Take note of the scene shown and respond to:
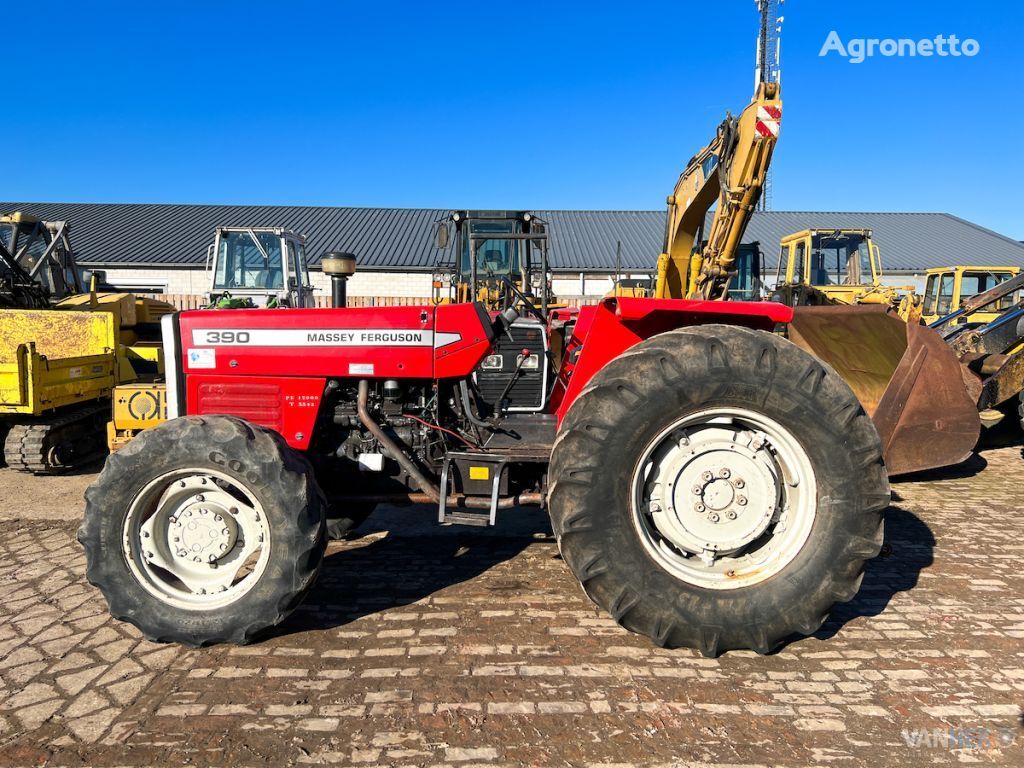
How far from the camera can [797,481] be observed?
2793 millimetres

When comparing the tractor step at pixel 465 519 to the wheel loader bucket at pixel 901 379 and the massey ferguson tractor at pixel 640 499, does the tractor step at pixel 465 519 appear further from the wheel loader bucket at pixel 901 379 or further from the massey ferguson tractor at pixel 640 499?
the wheel loader bucket at pixel 901 379

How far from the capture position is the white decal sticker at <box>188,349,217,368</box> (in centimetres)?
338

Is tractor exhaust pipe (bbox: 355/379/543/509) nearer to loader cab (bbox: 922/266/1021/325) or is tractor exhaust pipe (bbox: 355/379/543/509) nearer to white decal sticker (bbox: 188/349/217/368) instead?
white decal sticker (bbox: 188/349/217/368)

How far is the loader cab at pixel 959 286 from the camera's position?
43.0ft

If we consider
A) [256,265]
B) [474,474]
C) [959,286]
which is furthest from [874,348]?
[959,286]

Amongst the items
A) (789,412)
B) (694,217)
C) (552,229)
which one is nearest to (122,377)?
(694,217)

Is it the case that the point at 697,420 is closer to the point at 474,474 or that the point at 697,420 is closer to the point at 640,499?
the point at 640,499

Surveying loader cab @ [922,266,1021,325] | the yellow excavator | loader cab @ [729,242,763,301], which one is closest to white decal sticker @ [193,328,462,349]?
the yellow excavator

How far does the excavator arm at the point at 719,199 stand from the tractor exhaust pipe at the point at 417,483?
3.59m

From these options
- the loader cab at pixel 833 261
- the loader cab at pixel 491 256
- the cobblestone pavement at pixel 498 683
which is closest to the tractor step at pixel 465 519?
the cobblestone pavement at pixel 498 683

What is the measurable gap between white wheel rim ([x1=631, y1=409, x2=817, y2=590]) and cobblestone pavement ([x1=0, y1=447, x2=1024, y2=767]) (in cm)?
44

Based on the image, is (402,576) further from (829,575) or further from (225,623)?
(829,575)

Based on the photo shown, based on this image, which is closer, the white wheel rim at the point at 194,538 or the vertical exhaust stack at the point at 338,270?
the white wheel rim at the point at 194,538

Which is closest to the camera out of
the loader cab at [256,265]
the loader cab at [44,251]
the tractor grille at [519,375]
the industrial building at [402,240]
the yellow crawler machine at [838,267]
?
the tractor grille at [519,375]
